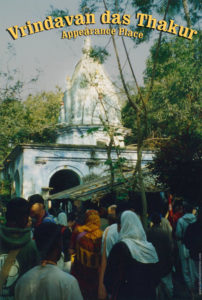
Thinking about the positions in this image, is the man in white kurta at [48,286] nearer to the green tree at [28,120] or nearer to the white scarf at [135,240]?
the white scarf at [135,240]

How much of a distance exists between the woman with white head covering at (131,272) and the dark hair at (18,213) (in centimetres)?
98

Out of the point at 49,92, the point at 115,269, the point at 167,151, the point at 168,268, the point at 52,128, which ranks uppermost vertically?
the point at 49,92

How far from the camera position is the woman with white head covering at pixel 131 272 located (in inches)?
140

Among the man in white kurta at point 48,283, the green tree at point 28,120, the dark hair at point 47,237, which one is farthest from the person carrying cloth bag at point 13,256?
the green tree at point 28,120

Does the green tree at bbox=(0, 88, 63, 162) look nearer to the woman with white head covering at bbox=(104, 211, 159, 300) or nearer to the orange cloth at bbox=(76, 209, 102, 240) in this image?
the orange cloth at bbox=(76, 209, 102, 240)

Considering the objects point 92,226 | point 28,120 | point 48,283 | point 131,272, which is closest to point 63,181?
point 28,120

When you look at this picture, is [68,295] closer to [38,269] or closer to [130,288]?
[38,269]

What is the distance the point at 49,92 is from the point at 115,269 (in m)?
33.3

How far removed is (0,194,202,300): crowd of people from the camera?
8.53 feet

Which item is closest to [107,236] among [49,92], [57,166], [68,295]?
[68,295]

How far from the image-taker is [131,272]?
11.8ft

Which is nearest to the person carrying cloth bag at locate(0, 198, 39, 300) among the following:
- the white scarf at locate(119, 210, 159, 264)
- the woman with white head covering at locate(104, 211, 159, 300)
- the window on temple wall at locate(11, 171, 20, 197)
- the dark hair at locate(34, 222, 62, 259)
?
the dark hair at locate(34, 222, 62, 259)

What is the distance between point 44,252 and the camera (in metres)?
2.73

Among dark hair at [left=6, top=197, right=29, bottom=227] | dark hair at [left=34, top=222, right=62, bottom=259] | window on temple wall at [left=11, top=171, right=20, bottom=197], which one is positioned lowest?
window on temple wall at [left=11, top=171, right=20, bottom=197]
